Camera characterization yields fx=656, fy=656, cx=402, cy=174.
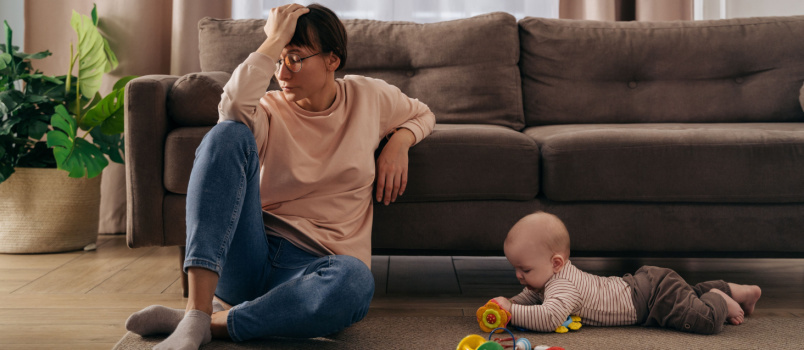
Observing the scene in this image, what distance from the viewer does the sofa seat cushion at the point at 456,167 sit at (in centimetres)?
162

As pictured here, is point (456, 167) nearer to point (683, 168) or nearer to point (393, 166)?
point (393, 166)

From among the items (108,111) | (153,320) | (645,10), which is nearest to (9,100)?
(108,111)

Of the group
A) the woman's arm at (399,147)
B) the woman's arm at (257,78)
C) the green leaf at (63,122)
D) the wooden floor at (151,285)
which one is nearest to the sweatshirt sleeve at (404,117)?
the woman's arm at (399,147)

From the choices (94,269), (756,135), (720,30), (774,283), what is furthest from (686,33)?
(94,269)

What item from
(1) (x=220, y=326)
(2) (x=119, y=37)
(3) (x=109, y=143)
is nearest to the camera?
(1) (x=220, y=326)

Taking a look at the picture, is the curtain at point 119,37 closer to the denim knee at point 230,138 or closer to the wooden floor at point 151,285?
the wooden floor at point 151,285

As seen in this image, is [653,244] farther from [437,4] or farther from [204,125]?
[437,4]

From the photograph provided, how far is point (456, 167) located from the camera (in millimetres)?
1646

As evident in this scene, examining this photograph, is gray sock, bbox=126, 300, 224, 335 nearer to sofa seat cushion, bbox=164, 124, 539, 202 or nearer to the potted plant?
sofa seat cushion, bbox=164, 124, 539, 202

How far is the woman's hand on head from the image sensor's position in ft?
4.31

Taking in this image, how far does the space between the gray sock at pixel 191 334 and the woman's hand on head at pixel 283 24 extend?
0.54 meters

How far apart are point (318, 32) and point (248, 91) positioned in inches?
8.2

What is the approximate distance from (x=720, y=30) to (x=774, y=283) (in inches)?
35.2

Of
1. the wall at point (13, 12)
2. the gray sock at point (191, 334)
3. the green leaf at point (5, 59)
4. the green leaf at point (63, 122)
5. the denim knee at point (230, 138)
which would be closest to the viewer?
the gray sock at point (191, 334)
